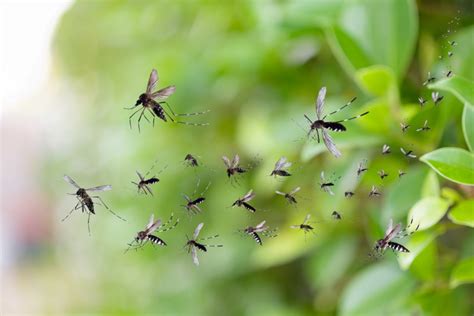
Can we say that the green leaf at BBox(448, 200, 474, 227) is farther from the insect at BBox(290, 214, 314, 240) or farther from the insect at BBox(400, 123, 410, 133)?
the insect at BBox(290, 214, 314, 240)

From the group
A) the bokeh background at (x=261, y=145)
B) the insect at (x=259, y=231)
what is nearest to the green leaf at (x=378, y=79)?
the bokeh background at (x=261, y=145)

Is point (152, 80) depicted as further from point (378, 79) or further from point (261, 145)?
point (261, 145)

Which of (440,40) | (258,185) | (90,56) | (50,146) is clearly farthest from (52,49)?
(440,40)

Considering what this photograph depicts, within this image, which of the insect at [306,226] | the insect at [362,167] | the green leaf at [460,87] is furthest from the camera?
the insect at [306,226]

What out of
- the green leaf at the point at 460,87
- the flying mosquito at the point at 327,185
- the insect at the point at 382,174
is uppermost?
the flying mosquito at the point at 327,185

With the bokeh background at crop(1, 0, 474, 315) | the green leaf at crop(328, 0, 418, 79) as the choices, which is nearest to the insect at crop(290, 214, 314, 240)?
the bokeh background at crop(1, 0, 474, 315)

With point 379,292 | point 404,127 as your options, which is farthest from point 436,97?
point 379,292

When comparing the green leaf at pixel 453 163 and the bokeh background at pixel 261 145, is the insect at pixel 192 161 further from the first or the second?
the green leaf at pixel 453 163
